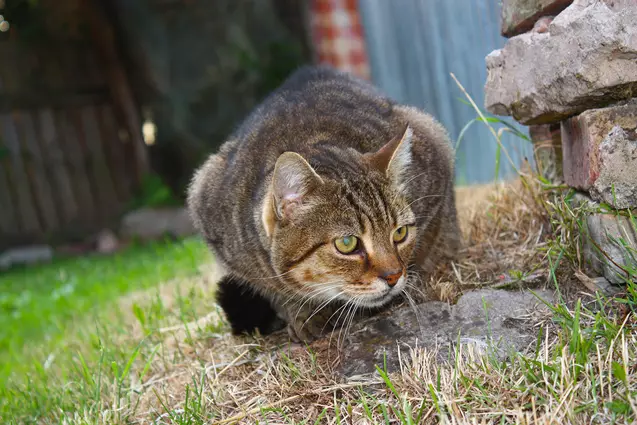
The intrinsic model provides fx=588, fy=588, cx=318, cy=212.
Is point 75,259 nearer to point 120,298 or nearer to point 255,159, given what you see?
point 120,298

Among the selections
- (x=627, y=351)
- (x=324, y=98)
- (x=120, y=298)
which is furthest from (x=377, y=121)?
(x=120, y=298)

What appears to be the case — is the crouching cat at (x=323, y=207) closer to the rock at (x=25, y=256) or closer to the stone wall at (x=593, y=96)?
the stone wall at (x=593, y=96)

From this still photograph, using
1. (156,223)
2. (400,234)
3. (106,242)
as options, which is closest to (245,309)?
(400,234)

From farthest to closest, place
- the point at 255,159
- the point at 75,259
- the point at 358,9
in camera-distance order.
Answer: the point at 75,259, the point at 358,9, the point at 255,159

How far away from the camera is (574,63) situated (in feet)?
6.02

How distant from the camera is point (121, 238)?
8.10m

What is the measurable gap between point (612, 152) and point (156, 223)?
266 inches

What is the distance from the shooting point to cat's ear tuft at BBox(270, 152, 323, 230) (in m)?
1.90

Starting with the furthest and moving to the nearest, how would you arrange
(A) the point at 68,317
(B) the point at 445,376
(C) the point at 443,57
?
(C) the point at 443,57 < (A) the point at 68,317 < (B) the point at 445,376

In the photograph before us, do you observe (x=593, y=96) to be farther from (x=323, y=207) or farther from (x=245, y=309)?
(x=245, y=309)

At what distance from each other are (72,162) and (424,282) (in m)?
7.33

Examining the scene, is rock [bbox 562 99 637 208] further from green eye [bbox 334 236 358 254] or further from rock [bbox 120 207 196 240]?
rock [bbox 120 207 196 240]

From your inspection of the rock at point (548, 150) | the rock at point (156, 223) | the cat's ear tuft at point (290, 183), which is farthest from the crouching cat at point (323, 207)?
the rock at point (156, 223)

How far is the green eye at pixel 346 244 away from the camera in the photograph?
2.03 m
